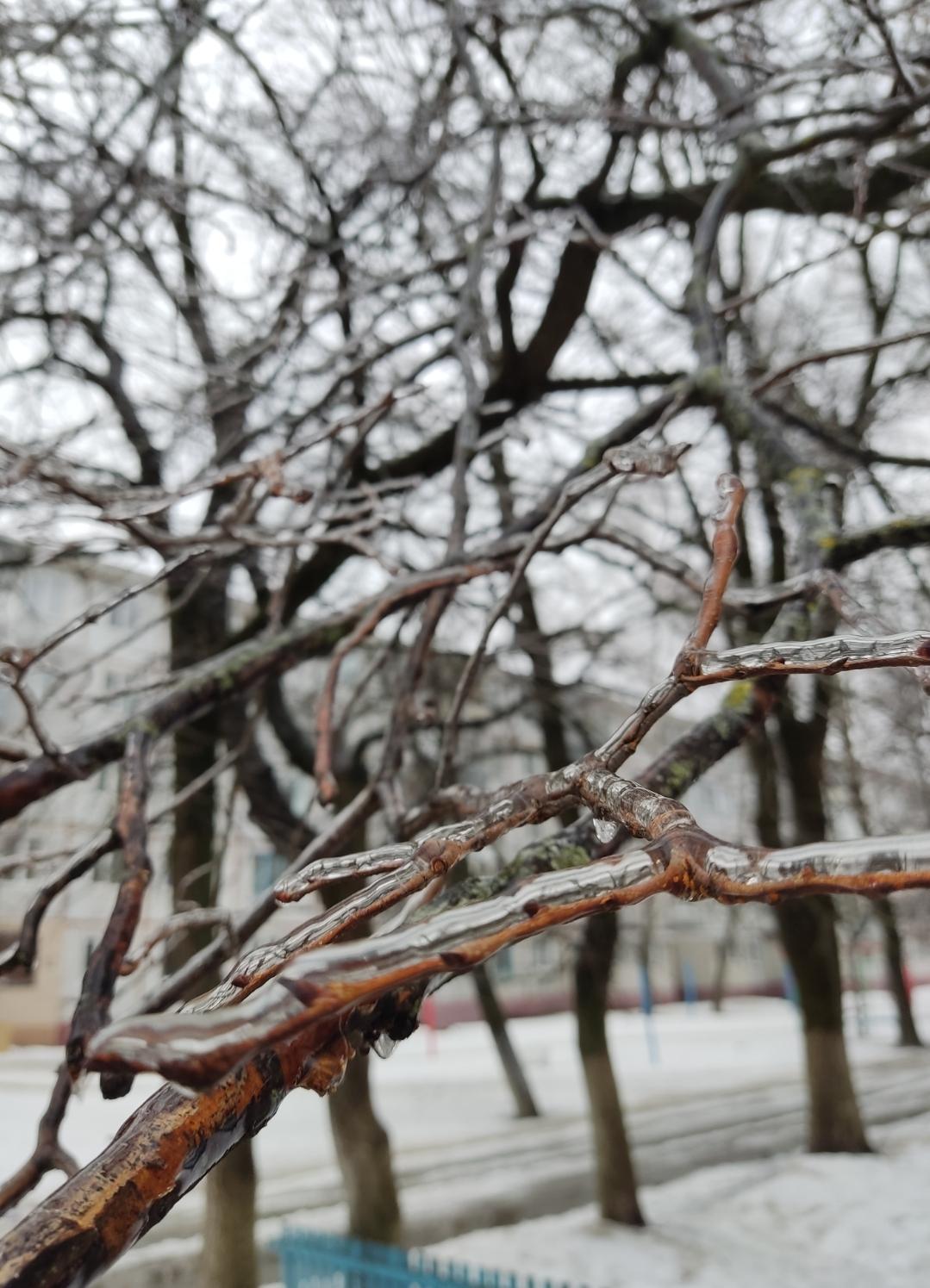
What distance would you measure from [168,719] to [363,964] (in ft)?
5.93

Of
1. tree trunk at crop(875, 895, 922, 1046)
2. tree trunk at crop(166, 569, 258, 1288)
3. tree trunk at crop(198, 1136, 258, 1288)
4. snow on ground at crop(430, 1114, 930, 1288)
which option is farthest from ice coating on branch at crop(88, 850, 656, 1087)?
tree trunk at crop(875, 895, 922, 1046)

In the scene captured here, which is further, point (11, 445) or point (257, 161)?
point (257, 161)

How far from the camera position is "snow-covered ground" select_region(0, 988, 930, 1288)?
6434mm

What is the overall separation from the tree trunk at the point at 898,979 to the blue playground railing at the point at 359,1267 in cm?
939

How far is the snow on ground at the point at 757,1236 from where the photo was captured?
235 inches

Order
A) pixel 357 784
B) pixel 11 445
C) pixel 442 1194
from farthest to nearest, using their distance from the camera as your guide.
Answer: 1. pixel 442 1194
2. pixel 357 784
3. pixel 11 445

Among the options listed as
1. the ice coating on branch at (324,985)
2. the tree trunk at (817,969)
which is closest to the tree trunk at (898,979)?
the tree trunk at (817,969)

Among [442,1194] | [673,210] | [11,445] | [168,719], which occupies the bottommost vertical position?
[442,1194]

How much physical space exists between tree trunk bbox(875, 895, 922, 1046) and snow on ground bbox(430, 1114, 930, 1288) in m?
5.37

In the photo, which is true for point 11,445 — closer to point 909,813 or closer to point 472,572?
point 472,572

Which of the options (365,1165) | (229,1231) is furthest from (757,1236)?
(229,1231)

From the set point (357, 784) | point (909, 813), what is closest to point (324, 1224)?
point (357, 784)

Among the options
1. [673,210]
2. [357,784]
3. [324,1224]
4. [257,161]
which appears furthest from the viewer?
[324,1224]

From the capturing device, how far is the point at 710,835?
27.4 inches
